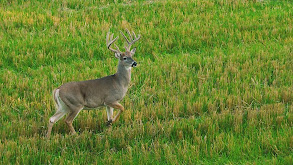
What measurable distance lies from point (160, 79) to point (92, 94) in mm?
2825

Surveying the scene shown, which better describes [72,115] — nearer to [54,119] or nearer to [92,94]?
[54,119]

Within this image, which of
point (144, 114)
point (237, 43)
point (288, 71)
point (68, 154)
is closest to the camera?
point (68, 154)

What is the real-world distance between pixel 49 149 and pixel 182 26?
25.0ft

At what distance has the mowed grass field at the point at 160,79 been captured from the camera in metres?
7.28

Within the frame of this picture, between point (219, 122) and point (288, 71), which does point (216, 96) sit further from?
point (288, 71)

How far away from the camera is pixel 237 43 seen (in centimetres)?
1316

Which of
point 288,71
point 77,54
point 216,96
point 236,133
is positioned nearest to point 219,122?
point 236,133

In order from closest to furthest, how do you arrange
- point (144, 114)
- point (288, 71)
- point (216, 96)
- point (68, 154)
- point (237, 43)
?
point (68, 154) → point (144, 114) → point (216, 96) → point (288, 71) → point (237, 43)

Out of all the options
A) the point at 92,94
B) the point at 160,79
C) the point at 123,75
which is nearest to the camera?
the point at 92,94

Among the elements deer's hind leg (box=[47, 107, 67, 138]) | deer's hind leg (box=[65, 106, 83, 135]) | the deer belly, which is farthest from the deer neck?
deer's hind leg (box=[47, 107, 67, 138])

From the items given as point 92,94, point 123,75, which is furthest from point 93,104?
point 123,75

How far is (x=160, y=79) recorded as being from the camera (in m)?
10.6

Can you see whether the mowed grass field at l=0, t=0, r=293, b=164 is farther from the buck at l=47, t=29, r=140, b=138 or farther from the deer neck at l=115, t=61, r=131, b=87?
the deer neck at l=115, t=61, r=131, b=87

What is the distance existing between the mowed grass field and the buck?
1.03 feet
